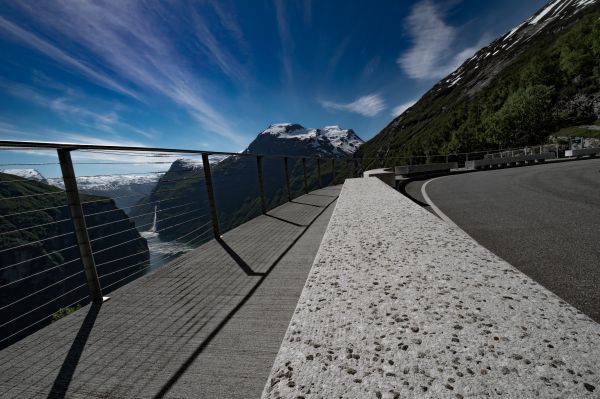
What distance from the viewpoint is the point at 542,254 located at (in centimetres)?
332

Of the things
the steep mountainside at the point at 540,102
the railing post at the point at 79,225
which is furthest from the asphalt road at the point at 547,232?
the steep mountainside at the point at 540,102

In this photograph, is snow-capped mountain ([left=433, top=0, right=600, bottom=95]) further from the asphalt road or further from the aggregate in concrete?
the aggregate in concrete

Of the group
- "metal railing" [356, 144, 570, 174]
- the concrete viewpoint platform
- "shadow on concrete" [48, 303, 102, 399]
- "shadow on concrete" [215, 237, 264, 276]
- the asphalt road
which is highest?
"metal railing" [356, 144, 570, 174]

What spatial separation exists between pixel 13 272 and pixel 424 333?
422ft

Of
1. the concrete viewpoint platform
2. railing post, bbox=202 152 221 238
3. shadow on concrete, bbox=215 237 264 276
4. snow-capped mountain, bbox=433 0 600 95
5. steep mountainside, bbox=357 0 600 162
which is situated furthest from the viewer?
snow-capped mountain, bbox=433 0 600 95

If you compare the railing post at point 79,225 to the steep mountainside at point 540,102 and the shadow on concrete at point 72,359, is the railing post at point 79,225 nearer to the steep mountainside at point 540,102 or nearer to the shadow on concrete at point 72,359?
the shadow on concrete at point 72,359

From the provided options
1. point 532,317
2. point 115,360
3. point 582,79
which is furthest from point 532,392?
point 582,79

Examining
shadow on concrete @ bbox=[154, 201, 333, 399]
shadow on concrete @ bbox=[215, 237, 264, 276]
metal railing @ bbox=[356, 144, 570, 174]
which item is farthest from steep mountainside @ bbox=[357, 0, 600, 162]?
shadow on concrete @ bbox=[154, 201, 333, 399]

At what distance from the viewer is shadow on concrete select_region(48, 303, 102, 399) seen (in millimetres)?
1643

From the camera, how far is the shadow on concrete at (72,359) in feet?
5.39

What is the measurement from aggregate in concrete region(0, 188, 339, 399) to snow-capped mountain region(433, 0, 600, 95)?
6152 inches

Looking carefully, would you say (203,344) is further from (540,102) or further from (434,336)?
(540,102)

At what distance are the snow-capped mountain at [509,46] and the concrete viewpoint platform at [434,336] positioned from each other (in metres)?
156

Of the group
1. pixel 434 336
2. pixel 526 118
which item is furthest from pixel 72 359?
pixel 526 118
